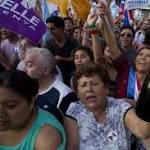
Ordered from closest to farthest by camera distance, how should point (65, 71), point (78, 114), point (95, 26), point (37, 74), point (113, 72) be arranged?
point (78, 114)
point (37, 74)
point (113, 72)
point (95, 26)
point (65, 71)

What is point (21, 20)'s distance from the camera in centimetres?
457

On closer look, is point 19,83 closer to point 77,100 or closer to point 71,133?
point 71,133

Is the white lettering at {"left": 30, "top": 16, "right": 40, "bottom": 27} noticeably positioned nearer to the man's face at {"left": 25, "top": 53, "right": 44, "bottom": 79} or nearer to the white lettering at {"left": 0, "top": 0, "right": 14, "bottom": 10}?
the white lettering at {"left": 0, "top": 0, "right": 14, "bottom": 10}

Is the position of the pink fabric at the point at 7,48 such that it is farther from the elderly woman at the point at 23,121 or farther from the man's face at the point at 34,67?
the elderly woman at the point at 23,121

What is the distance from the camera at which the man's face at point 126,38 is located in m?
5.48

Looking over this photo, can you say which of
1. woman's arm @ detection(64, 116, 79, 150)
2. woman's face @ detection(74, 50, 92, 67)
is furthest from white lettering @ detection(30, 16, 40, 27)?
woman's arm @ detection(64, 116, 79, 150)

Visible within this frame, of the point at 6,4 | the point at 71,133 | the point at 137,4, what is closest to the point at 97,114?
the point at 71,133

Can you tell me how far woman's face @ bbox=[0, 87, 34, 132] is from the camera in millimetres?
1774

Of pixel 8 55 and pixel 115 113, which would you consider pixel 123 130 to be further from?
pixel 8 55

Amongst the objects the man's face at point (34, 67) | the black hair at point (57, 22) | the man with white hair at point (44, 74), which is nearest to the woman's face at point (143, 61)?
the man with white hair at point (44, 74)

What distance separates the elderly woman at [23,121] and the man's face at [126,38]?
12.0ft

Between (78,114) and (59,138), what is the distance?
0.95 metres

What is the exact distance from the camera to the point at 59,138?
181cm

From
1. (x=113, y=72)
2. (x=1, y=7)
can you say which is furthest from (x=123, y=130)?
(x=1, y=7)
